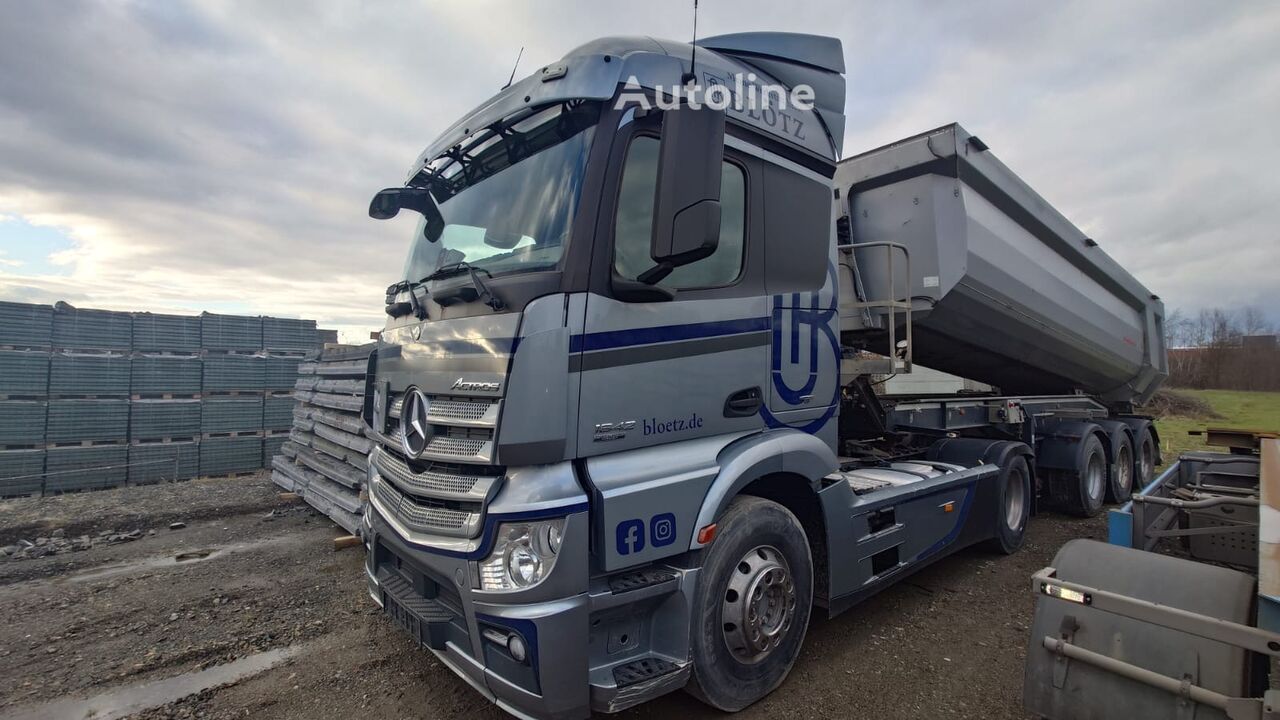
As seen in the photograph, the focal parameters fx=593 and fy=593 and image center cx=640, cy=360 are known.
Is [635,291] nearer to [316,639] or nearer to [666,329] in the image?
[666,329]

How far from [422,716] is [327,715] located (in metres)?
0.53

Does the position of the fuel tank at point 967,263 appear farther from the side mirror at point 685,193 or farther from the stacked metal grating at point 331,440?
the stacked metal grating at point 331,440

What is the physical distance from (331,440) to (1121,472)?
1059cm

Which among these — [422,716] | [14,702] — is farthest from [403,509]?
[14,702]

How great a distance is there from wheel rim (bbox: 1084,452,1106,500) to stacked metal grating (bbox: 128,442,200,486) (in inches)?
524

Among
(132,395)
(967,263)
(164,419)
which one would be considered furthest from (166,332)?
(967,263)

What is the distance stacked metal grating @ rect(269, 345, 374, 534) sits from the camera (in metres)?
6.52

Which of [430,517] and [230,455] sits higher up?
[430,517]

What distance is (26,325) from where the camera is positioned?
9281 millimetres

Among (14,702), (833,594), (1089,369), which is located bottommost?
(14,702)

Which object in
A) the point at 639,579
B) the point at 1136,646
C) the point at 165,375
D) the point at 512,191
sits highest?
the point at 512,191

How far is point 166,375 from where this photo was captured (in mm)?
10133

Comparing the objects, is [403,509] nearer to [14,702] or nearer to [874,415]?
[14,702]

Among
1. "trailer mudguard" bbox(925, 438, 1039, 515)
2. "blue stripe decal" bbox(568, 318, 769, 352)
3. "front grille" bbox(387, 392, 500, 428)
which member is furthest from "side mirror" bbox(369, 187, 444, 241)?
"trailer mudguard" bbox(925, 438, 1039, 515)
